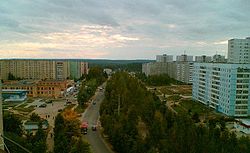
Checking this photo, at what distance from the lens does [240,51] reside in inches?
1045

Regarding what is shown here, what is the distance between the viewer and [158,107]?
1181cm

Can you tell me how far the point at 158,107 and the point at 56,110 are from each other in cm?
634

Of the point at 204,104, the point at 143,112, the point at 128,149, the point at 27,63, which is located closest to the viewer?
the point at 128,149

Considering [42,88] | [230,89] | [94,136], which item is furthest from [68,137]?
[42,88]

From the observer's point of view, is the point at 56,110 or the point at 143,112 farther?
the point at 56,110

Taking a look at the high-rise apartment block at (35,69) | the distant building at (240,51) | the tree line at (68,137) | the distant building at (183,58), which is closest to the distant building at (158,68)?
the distant building at (183,58)

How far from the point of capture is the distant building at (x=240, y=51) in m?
26.2

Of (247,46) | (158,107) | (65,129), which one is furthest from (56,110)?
(247,46)

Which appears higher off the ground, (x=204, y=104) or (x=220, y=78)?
(x=220, y=78)

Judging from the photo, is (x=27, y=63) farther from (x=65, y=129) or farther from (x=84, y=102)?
(x=65, y=129)

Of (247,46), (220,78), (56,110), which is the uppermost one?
(247,46)

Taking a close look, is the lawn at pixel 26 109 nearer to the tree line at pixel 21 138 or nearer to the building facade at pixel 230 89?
the tree line at pixel 21 138

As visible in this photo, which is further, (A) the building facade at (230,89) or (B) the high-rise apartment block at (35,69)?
(B) the high-rise apartment block at (35,69)

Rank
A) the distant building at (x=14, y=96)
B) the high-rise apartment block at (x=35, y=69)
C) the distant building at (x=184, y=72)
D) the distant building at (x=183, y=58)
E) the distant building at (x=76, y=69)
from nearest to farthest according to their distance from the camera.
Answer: the distant building at (x=14, y=96), the high-rise apartment block at (x=35, y=69), the distant building at (x=184, y=72), the distant building at (x=76, y=69), the distant building at (x=183, y=58)
